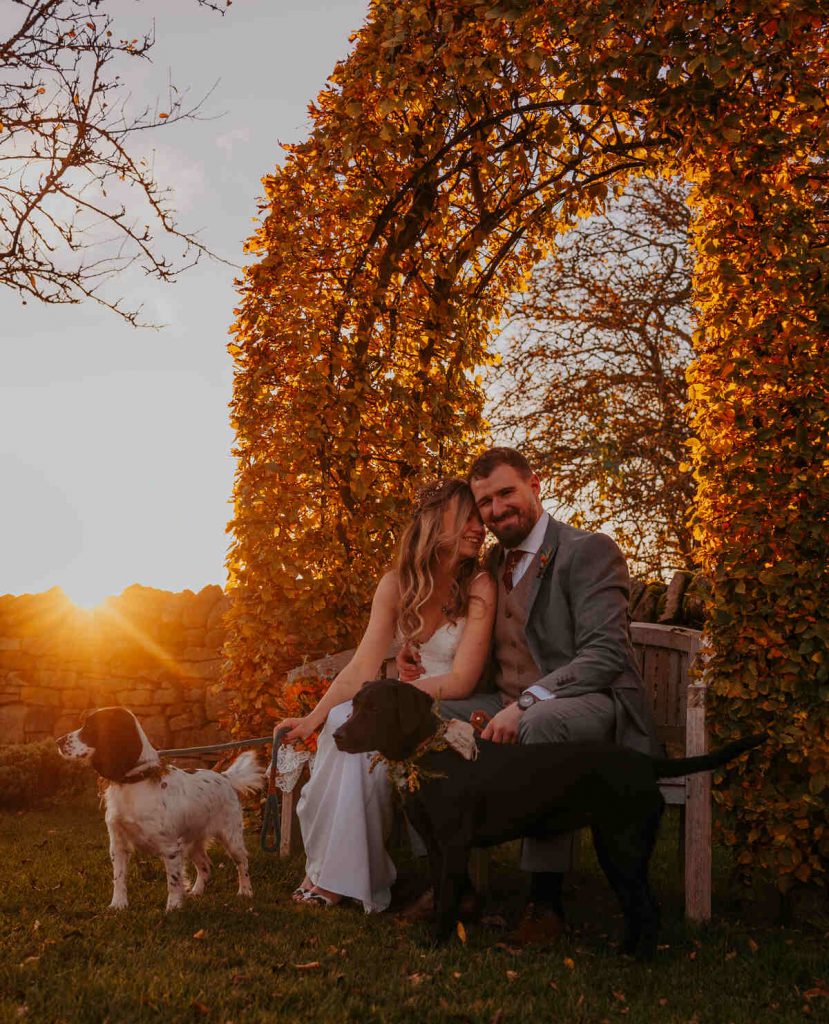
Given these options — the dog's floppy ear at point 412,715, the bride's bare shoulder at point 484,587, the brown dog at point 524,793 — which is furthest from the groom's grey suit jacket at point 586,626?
the dog's floppy ear at point 412,715

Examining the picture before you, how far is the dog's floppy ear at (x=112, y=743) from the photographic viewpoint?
12.2 ft

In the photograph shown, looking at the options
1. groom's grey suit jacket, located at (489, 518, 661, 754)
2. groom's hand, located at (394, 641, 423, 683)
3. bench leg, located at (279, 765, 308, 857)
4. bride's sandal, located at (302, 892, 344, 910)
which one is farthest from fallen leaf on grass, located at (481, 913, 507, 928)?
bench leg, located at (279, 765, 308, 857)

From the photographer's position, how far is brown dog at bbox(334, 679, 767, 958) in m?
3.31

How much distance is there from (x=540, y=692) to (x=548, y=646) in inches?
10.2

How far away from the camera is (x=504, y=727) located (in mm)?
3629

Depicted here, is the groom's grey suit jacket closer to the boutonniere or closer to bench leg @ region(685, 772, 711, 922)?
the boutonniere

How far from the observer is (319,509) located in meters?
5.87

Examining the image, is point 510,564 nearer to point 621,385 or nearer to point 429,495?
point 429,495

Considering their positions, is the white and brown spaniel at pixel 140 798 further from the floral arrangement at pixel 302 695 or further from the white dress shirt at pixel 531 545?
the white dress shirt at pixel 531 545

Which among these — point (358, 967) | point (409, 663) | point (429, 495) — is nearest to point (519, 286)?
point (429, 495)

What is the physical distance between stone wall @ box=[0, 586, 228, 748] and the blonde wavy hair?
15.5 ft

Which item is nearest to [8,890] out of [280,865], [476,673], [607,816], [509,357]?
[280,865]

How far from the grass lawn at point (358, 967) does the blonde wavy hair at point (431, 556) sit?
1255mm

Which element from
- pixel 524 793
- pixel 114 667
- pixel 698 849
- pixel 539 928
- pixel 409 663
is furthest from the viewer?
pixel 114 667
